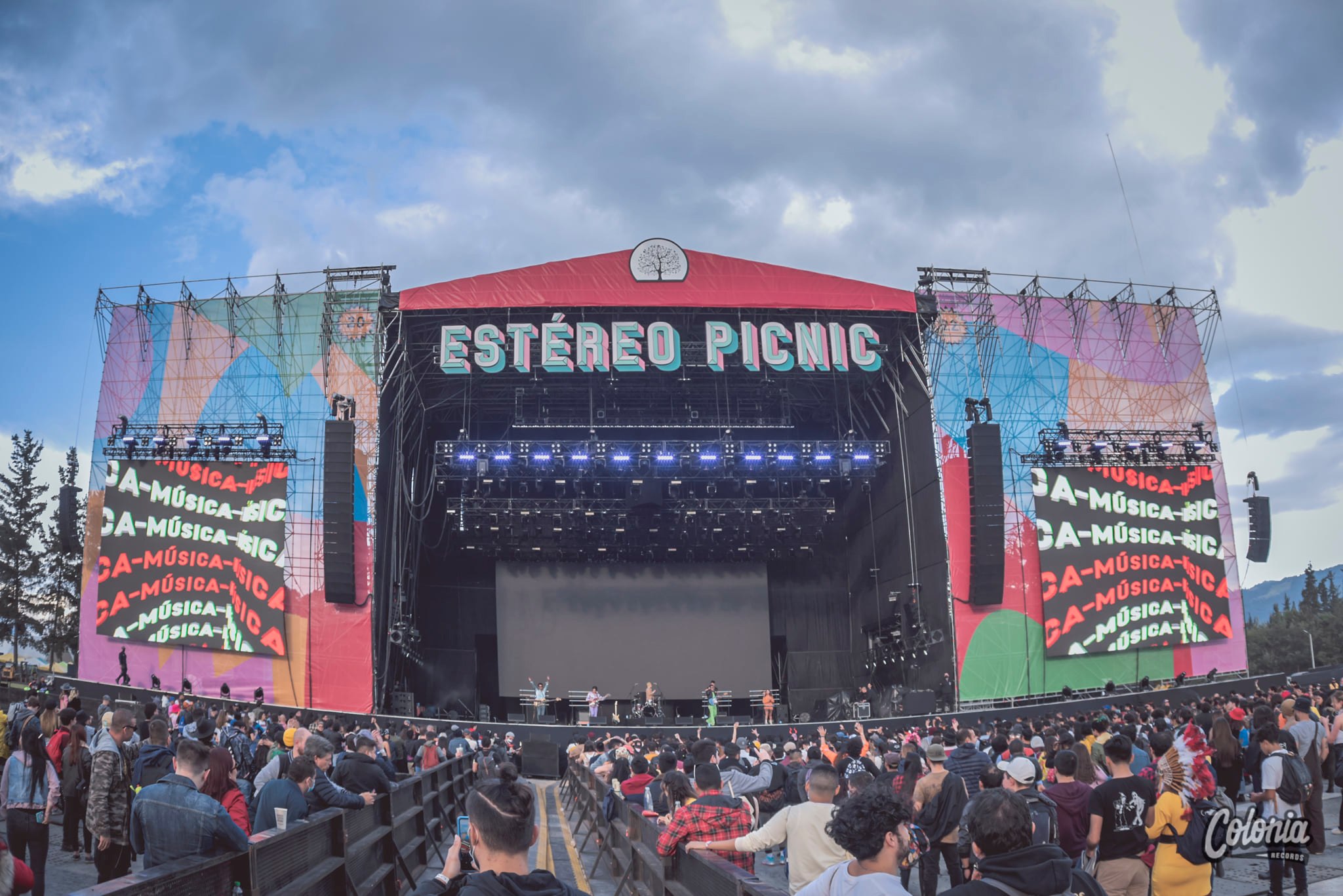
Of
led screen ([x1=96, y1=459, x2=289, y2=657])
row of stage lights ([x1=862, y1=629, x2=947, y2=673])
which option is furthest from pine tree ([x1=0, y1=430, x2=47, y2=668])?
row of stage lights ([x1=862, y1=629, x2=947, y2=673])

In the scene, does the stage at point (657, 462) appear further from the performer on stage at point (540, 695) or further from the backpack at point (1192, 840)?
the backpack at point (1192, 840)

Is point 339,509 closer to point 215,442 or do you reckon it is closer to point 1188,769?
point 215,442

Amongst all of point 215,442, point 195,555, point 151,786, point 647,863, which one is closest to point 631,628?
point 195,555

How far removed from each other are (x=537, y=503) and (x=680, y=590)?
→ 6.41m

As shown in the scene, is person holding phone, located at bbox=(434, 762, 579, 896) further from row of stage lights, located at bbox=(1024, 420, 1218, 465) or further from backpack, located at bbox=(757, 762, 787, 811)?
row of stage lights, located at bbox=(1024, 420, 1218, 465)

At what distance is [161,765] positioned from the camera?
6836 millimetres

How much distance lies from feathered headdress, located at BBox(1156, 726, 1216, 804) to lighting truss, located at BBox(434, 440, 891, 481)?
1849 cm

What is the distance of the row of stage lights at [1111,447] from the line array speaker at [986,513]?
217 centimetres

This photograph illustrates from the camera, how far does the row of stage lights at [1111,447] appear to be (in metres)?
26.8

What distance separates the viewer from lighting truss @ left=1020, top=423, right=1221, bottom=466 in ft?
87.9

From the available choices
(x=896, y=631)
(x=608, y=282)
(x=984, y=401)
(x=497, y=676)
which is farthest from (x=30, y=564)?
(x=984, y=401)

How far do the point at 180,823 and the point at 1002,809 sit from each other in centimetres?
357

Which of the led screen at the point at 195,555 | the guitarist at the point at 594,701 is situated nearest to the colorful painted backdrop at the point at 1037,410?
the guitarist at the point at 594,701

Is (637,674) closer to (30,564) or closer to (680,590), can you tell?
(680,590)
